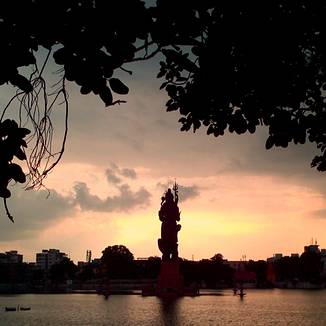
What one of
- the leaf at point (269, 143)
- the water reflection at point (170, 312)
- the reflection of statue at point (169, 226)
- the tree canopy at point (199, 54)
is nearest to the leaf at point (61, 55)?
the tree canopy at point (199, 54)

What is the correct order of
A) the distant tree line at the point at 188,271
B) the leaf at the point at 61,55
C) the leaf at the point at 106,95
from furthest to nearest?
1. the distant tree line at the point at 188,271
2. the leaf at the point at 106,95
3. the leaf at the point at 61,55

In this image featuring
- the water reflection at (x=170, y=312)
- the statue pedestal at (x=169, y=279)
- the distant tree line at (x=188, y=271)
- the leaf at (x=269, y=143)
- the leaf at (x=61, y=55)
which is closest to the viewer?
the leaf at (x=61, y=55)

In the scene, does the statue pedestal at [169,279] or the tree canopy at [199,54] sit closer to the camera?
the tree canopy at [199,54]

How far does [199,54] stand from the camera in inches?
262

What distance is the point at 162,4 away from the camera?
16.3 feet

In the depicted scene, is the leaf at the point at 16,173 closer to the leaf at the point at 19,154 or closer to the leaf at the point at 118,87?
the leaf at the point at 19,154

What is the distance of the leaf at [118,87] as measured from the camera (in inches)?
189

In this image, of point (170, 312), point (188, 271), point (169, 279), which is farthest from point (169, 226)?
point (188, 271)

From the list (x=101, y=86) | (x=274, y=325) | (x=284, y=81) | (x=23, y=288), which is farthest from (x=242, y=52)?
(x=23, y=288)

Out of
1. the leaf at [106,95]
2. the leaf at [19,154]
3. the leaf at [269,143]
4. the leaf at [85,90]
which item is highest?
the leaf at [269,143]

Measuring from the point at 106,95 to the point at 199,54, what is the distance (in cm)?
215

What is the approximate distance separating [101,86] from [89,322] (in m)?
45.1

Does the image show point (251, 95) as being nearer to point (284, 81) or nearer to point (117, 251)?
point (284, 81)

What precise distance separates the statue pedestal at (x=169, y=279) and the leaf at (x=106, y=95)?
6694cm
